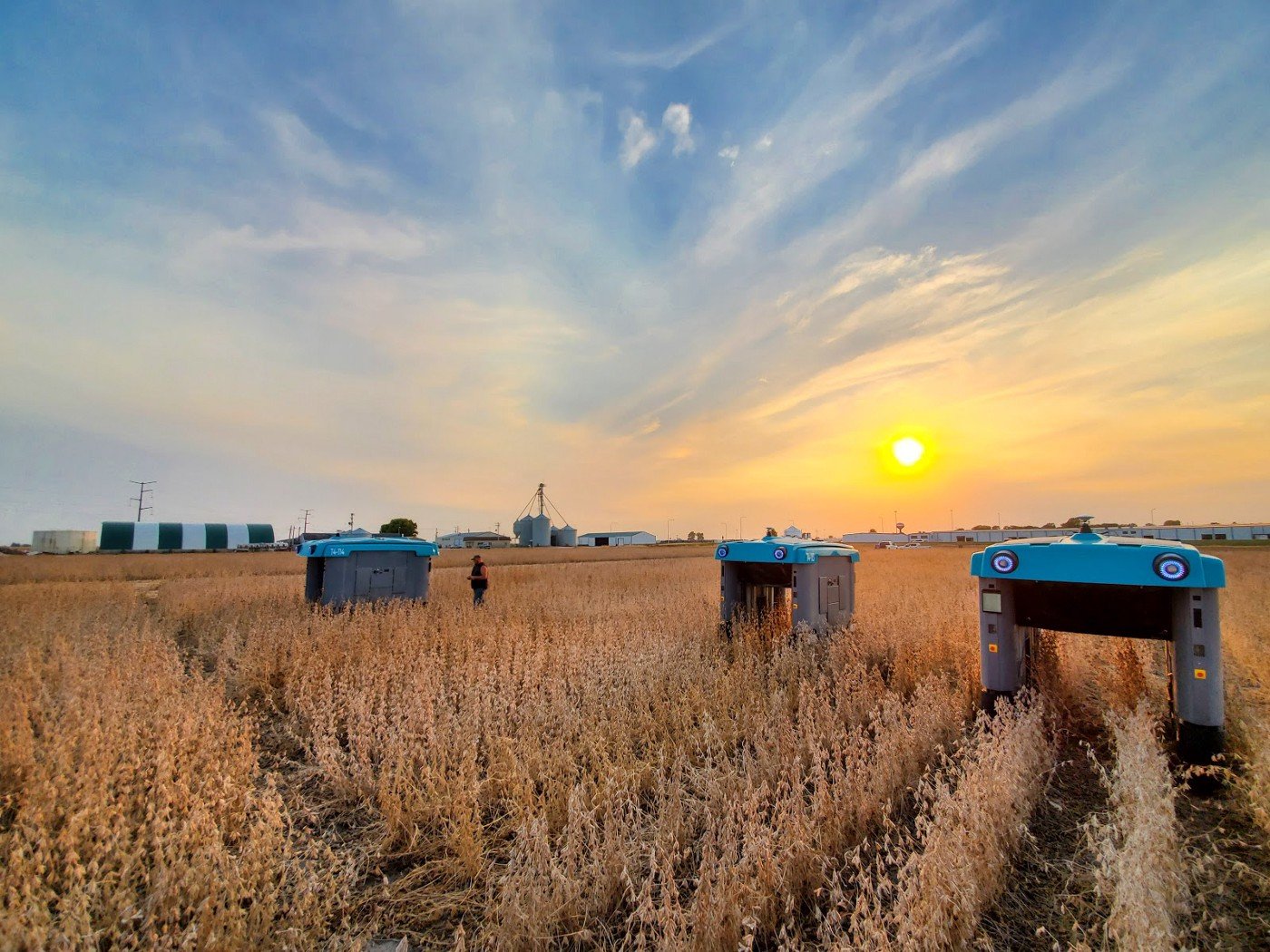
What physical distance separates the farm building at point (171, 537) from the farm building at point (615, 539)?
168 feet

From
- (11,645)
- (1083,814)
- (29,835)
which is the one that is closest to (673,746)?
(1083,814)

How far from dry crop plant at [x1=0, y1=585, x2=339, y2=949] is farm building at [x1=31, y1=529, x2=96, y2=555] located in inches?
2981

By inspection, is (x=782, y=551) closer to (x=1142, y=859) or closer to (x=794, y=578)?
(x=794, y=578)

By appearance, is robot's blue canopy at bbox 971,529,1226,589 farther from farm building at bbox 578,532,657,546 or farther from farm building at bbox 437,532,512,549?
farm building at bbox 437,532,512,549

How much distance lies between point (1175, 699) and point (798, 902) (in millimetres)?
3591

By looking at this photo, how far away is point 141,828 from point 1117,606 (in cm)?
693

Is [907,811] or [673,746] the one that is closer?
[907,811]

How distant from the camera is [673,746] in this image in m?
4.58

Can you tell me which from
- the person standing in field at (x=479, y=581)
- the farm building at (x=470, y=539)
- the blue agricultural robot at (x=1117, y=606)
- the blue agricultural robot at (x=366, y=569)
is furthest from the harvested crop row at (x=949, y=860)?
the farm building at (x=470, y=539)

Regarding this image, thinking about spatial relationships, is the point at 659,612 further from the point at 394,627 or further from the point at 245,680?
the point at 245,680

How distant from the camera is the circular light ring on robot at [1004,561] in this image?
16.2 feet

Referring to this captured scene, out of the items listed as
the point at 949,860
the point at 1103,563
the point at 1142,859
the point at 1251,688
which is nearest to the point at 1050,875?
the point at 1142,859

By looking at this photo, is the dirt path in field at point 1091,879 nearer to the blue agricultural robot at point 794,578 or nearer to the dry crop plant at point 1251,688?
the dry crop plant at point 1251,688

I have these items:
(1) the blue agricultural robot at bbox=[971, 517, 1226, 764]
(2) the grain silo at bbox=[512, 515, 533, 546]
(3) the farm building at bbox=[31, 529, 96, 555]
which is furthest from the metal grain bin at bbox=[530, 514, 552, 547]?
(1) the blue agricultural robot at bbox=[971, 517, 1226, 764]
